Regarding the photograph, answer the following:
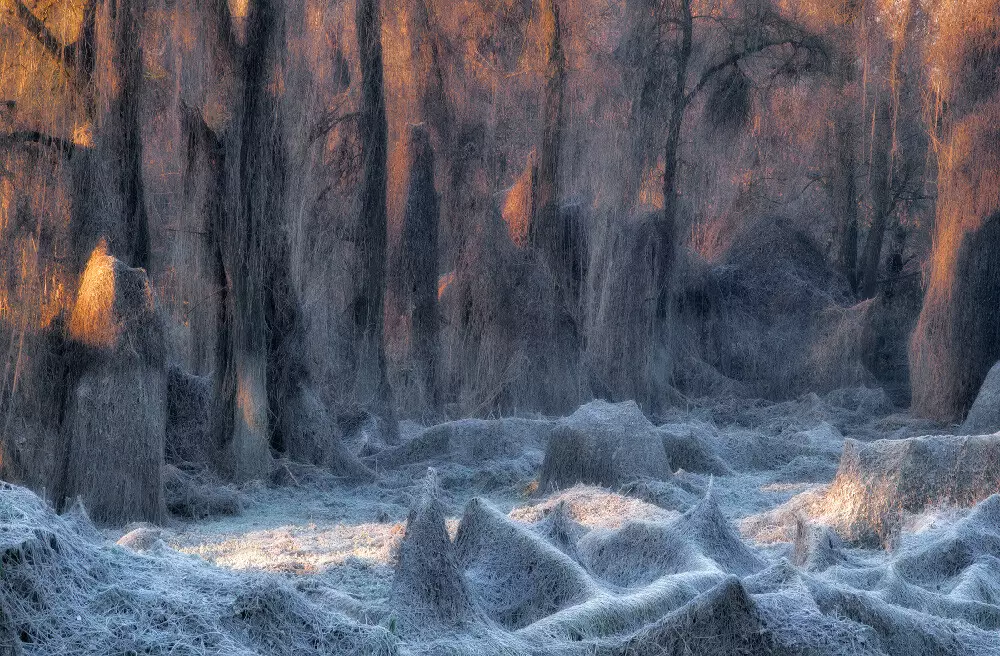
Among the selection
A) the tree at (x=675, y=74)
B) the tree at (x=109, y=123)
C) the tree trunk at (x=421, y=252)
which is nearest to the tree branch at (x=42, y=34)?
the tree at (x=109, y=123)

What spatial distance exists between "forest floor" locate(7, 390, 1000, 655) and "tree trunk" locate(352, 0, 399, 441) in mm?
4983

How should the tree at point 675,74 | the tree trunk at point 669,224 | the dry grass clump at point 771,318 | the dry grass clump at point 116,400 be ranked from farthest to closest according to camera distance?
the dry grass clump at point 771,318 → the tree trunk at point 669,224 → the tree at point 675,74 → the dry grass clump at point 116,400

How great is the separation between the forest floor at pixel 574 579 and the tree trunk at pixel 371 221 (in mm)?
4983

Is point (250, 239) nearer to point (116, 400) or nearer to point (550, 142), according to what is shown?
point (116, 400)

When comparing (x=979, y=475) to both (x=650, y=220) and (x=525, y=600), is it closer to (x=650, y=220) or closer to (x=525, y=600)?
(x=525, y=600)

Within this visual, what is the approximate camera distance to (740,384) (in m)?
20.3

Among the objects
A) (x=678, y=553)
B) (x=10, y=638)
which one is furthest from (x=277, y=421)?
(x=10, y=638)

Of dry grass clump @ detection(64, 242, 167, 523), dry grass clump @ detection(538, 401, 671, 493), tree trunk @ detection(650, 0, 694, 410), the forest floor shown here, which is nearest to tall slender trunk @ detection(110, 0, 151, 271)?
dry grass clump @ detection(64, 242, 167, 523)

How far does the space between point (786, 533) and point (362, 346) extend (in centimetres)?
783

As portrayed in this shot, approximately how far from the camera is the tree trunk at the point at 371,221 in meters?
14.5

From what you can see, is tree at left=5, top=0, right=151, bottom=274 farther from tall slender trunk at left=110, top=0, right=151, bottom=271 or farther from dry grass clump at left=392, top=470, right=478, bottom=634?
dry grass clump at left=392, top=470, right=478, bottom=634

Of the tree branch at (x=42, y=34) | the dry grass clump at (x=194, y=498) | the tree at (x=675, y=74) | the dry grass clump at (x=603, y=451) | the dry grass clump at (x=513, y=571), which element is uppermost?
the tree at (x=675, y=74)

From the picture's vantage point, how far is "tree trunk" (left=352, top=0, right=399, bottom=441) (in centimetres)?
1448

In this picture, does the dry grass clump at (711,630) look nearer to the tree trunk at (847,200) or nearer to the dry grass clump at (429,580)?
the dry grass clump at (429,580)
